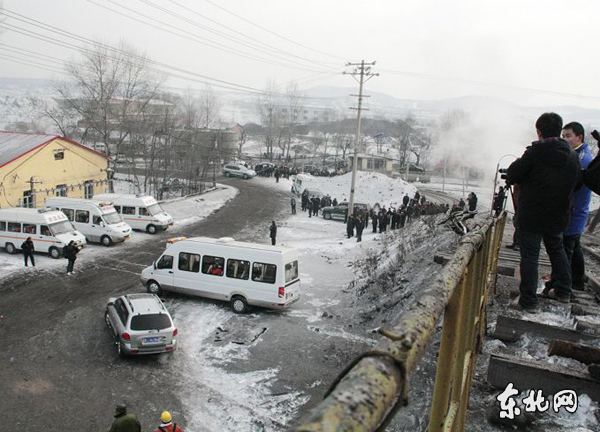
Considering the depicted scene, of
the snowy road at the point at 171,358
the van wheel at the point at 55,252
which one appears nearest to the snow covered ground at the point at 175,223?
the van wheel at the point at 55,252

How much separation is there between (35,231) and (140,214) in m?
6.86

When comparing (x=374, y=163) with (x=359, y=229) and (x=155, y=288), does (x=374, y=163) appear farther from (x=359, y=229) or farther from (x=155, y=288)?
(x=155, y=288)

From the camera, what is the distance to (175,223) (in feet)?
108

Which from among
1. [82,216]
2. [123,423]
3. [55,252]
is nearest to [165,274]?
[55,252]

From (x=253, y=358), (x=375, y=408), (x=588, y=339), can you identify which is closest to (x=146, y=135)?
(x=253, y=358)

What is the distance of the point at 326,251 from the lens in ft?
85.6

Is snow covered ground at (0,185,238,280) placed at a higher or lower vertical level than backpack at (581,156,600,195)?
lower

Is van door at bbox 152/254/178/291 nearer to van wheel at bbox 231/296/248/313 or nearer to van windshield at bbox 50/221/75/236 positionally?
van wheel at bbox 231/296/248/313

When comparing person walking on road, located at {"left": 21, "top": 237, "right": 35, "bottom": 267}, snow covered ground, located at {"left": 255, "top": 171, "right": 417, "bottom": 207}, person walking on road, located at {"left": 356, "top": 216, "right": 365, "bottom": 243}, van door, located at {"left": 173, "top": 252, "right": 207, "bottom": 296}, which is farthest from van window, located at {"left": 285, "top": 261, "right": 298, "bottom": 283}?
snow covered ground, located at {"left": 255, "top": 171, "right": 417, "bottom": 207}

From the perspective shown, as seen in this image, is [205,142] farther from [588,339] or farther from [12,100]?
[12,100]

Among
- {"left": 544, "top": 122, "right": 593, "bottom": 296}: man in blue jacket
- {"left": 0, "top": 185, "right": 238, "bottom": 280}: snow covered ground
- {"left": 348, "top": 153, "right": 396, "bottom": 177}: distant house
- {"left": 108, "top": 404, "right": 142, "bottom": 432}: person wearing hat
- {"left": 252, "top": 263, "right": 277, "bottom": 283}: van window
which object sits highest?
{"left": 544, "top": 122, "right": 593, "bottom": 296}: man in blue jacket

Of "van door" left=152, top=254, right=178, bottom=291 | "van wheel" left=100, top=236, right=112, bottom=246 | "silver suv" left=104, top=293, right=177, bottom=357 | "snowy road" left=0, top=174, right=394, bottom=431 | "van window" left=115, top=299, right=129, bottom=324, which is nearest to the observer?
"snowy road" left=0, top=174, right=394, bottom=431

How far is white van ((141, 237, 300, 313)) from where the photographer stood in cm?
1628

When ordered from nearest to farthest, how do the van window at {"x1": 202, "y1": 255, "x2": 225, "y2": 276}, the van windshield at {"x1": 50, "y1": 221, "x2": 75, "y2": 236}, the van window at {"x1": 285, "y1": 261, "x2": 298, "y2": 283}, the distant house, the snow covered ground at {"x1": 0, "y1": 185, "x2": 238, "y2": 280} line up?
the van window at {"x1": 285, "y1": 261, "x2": 298, "y2": 283}, the van window at {"x1": 202, "y1": 255, "x2": 225, "y2": 276}, the snow covered ground at {"x1": 0, "y1": 185, "x2": 238, "y2": 280}, the van windshield at {"x1": 50, "y1": 221, "x2": 75, "y2": 236}, the distant house
